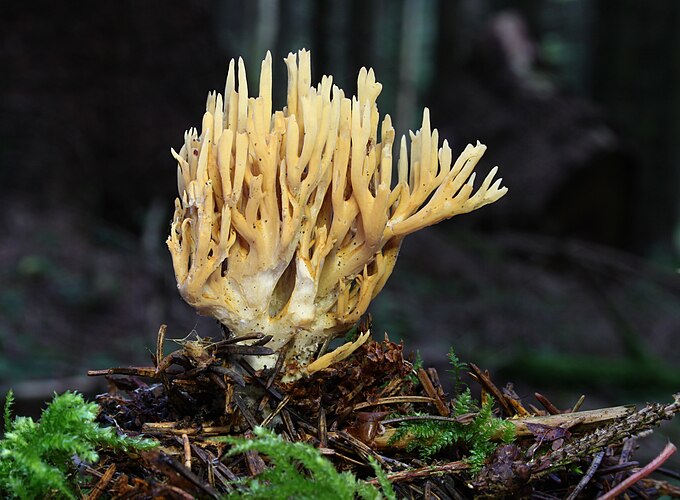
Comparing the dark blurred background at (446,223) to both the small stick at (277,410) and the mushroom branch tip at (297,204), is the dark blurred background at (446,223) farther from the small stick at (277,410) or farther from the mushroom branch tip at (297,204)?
the small stick at (277,410)

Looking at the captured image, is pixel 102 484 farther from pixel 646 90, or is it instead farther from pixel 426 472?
pixel 646 90

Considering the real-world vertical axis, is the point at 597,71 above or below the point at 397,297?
above

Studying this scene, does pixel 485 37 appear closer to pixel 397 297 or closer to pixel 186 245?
pixel 397 297

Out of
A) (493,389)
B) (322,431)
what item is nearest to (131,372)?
(322,431)

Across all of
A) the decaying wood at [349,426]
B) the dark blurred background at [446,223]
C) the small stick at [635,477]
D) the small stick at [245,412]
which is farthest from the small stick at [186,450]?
the dark blurred background at [446,223]

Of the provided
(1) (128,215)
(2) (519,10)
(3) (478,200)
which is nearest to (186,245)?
(3) (478,200)
